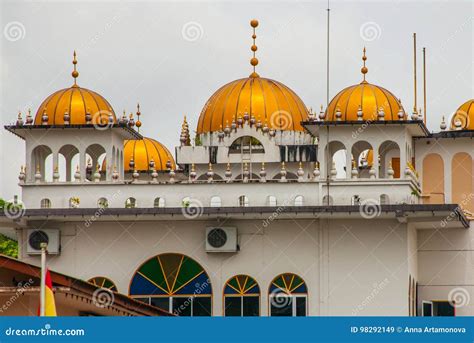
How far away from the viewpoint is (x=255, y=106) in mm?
65188

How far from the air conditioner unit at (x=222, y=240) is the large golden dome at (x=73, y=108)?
597 centimetres

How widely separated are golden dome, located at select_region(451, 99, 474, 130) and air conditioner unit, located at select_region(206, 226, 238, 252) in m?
10.8

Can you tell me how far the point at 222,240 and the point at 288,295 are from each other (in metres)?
2.83

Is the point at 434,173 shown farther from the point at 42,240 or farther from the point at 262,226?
the point at 42,240

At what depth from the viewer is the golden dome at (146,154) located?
72625 millimetres

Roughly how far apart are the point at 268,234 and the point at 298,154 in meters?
5.63

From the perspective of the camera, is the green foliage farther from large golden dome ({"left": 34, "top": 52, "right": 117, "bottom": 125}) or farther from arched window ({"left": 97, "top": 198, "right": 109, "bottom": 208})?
arched window ({"left": 97, "top": 198, "right": 109, "bottom": 208})

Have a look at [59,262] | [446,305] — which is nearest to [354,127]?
[446,305]

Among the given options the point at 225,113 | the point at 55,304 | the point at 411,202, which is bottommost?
the point at 55,304

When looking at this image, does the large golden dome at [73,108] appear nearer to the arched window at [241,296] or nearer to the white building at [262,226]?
the white building at [262,226]

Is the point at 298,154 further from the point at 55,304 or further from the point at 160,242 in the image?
the point at 55,304

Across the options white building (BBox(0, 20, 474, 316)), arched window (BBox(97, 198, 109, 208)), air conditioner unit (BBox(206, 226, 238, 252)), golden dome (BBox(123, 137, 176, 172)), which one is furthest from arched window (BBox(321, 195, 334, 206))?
golden dome (BBox(123, 137, 176, 172))

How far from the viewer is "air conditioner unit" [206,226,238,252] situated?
A: 183 ft

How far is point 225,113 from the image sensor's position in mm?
64938
